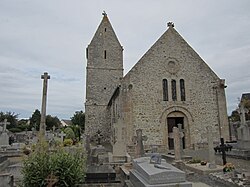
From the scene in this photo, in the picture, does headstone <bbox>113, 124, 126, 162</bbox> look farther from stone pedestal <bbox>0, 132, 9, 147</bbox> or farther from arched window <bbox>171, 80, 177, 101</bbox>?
stone pedestal <bbox>0, 132, 9, 147</bbox>

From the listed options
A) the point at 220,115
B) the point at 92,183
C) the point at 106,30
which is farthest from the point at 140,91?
the point at 106,30

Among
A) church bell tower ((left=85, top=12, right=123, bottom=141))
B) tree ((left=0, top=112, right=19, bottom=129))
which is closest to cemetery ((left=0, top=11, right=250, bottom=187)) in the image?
church bell tower ((left=85, top=12, right=123, bottom=141))

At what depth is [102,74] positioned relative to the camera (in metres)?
29.1

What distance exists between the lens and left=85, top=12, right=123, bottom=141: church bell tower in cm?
2744

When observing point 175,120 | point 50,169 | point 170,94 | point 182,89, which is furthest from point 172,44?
point 50,169

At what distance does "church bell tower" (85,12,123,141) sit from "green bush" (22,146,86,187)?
21.8 metres

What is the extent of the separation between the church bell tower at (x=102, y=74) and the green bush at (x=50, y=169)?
21.8 metres

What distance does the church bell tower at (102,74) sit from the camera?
90.0 ft

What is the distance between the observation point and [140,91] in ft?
56.7

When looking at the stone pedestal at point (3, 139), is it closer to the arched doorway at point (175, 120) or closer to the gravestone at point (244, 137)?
the arched doorway at point (175, 120)

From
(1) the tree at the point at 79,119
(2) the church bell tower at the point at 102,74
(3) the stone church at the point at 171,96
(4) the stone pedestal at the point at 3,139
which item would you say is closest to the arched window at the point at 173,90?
(3) the stone church at the point at 171,96

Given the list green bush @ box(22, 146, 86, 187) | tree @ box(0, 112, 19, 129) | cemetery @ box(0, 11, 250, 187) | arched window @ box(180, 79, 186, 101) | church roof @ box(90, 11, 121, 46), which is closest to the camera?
green bush @ box(22, 146, 86, 187)

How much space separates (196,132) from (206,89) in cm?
356

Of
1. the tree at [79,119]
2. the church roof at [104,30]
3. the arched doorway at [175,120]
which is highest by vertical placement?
the church roof at [104,30]
